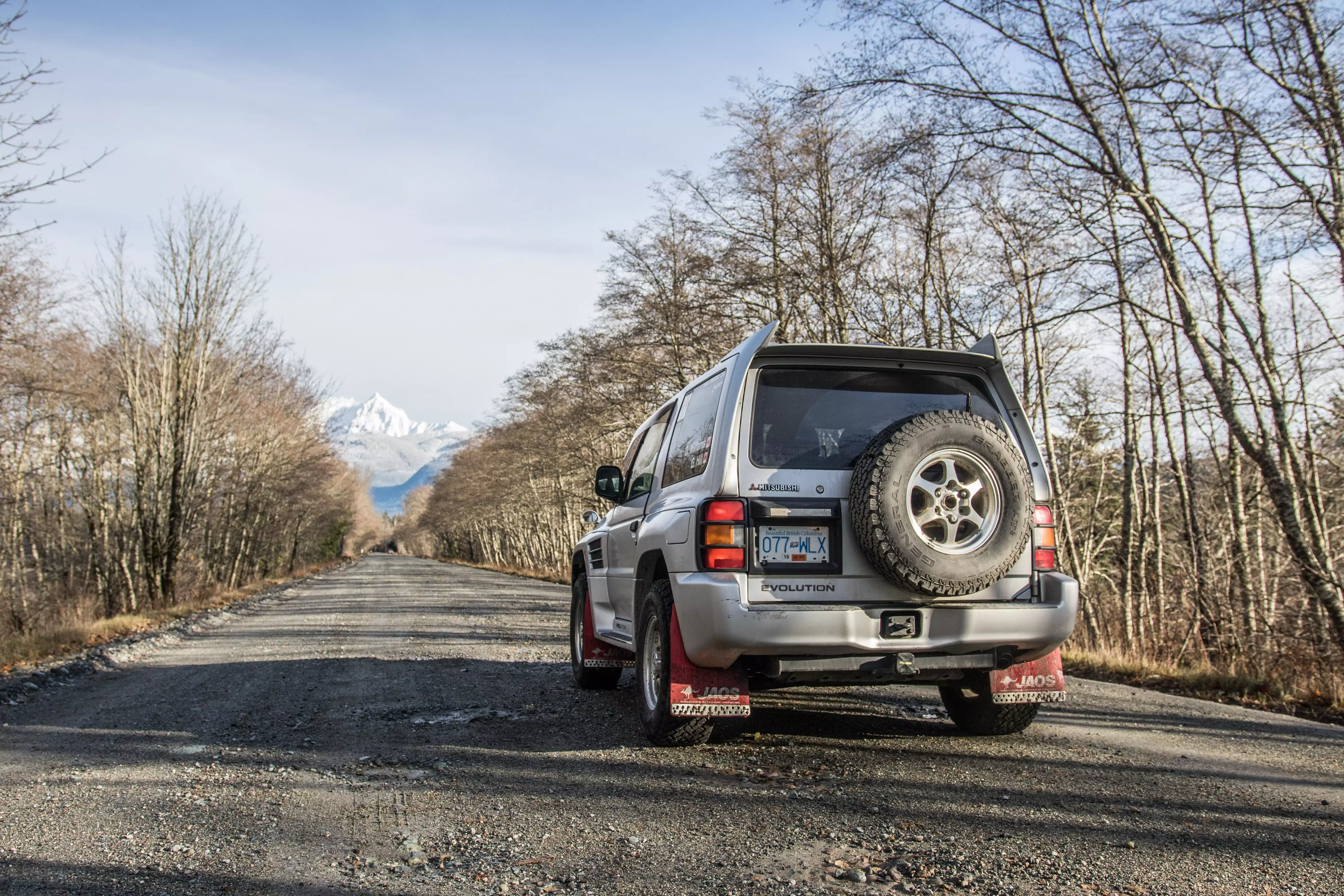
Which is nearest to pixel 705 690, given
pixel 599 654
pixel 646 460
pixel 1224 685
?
pixel 646 460

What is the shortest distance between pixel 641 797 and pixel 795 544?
55.1 inches

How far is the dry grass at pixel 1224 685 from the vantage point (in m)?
6.54

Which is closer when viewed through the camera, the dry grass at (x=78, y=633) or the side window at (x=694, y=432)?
the side window at (x=694, y=432)

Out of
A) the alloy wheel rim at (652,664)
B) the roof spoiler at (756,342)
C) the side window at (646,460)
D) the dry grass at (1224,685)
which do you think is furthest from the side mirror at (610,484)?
the dry grass at (1224,685)

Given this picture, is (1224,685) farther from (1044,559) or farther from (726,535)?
(726,535)

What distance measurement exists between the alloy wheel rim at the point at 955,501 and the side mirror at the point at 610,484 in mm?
2900

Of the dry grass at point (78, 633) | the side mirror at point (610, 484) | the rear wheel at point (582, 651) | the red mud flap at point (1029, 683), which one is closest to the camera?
the red mud flap at point (1029, 683)

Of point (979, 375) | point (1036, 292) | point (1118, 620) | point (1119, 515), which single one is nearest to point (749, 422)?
point (979, 375)

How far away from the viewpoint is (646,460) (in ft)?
21.9

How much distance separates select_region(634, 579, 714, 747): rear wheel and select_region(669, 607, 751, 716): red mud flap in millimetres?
36

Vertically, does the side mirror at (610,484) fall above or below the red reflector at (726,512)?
above

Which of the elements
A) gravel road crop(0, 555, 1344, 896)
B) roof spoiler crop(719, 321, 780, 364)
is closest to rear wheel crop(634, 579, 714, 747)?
gravel road crop(0, 555, 1344, 896)

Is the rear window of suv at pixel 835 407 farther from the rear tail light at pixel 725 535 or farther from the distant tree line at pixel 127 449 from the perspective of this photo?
the distant tree line at pixel 127 449

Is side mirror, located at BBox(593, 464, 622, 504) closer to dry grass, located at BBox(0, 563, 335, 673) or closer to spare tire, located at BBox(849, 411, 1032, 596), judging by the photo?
spare tire, located at BBox(849, 411, 1032, 596)
